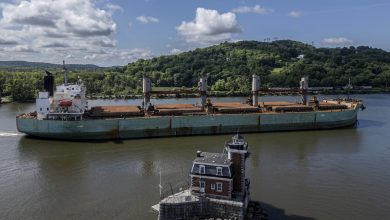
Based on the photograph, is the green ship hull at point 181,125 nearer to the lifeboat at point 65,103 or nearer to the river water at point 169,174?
the river water at point 169,174

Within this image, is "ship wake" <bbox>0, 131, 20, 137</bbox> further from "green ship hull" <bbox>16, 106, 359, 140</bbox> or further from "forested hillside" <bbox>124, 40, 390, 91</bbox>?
"forested hillside" <bbox>124, 40, 390, 91</bbox>

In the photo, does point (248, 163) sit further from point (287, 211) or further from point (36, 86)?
point (36, 86)

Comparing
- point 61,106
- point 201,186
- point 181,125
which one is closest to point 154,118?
point 181,125

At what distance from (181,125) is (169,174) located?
15.9m

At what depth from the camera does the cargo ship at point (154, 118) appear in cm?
4278

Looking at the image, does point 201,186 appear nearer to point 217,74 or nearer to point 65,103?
point 65,103

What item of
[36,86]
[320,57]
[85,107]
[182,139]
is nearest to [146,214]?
[182,139]

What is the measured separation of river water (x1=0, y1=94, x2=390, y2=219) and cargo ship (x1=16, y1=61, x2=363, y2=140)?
1681mm

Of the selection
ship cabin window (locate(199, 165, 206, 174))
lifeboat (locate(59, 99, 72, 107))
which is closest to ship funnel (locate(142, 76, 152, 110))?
lifeboat (locate(59, 99, 72, 107))

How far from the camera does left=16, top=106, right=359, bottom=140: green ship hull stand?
42.5 meters

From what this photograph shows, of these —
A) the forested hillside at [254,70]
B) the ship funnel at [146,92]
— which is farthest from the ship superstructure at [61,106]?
the forested hillside at [254,70]

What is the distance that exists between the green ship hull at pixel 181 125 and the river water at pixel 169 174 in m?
1.53

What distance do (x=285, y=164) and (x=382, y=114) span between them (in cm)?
3938

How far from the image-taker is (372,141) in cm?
4300
